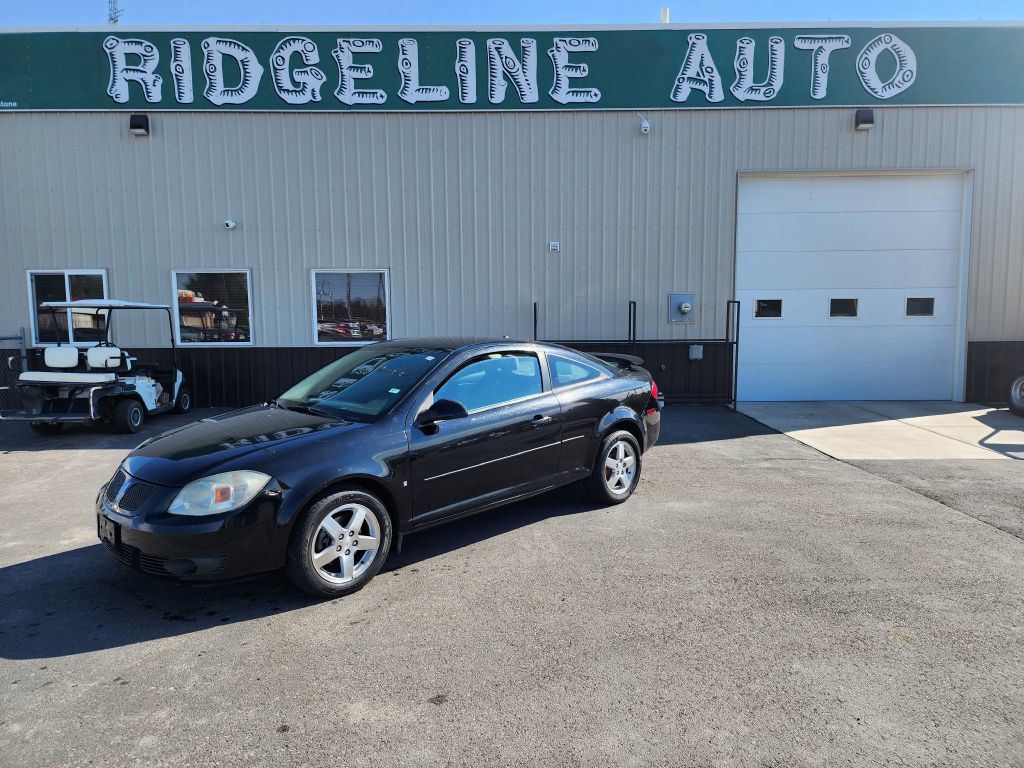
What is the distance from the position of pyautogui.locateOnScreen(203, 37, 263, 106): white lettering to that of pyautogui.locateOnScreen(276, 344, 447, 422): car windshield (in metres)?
7.86

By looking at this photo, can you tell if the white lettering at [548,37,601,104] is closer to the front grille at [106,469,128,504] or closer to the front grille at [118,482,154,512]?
the front grille at [106,469,128,504]

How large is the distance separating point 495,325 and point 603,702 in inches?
346

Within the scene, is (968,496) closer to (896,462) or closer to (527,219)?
(896,462)

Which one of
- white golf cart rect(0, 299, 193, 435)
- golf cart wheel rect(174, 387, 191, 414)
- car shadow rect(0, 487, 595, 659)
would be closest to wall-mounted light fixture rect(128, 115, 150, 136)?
white golf cart rect(0, 299, 193, 435)

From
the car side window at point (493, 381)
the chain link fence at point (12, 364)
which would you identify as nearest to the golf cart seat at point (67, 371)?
the chain link fence at point (12, 364)

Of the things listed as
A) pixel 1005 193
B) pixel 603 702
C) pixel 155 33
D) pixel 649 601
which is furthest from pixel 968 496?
pixel 155 33

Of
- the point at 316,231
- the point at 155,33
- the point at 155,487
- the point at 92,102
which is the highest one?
the point at 155,33

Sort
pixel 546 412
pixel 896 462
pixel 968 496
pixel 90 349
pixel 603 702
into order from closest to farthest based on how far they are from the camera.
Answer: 1. pixel 603 702
2. pixel 546 412
3. pixel 968 496
4. pixel 896 462
5. pixel 90 349

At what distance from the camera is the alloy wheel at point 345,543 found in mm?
3578

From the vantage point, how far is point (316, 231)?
10.9 meters

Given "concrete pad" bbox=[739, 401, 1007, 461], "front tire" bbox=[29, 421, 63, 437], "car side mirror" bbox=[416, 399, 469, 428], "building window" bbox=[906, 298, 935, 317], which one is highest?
"building window" bbox=[906, 298, 935, 317]

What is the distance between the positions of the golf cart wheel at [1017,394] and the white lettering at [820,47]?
18.7 ft

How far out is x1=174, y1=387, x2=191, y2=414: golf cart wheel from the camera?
10.4 m

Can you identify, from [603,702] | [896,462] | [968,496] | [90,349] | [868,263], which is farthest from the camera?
[868,263]
